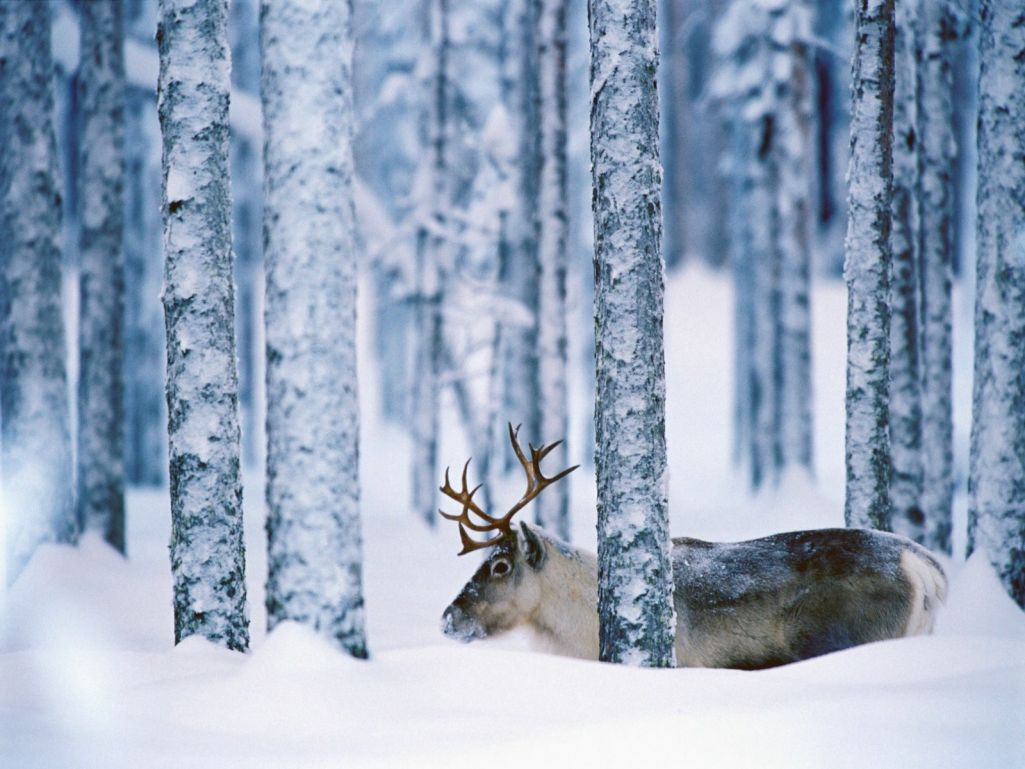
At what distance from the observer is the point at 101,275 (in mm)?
11375

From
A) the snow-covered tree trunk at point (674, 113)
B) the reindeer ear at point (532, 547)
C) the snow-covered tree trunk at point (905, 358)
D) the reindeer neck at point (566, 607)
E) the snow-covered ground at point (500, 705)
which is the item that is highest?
the snow-covered tree trunk at point (674, 113)

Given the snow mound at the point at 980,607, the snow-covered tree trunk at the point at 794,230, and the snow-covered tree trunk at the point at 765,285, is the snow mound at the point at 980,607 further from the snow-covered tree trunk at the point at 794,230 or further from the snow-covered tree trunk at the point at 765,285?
the snow-covered tree trunk at the point at 765,285

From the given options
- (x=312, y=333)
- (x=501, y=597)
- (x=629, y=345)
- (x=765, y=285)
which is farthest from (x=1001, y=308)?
(x=765, y=285)

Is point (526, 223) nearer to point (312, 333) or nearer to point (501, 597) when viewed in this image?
point (501, 597)

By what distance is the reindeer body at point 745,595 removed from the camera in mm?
6137

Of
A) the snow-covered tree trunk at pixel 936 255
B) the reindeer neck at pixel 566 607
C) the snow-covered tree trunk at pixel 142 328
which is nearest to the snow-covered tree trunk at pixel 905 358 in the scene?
the snow-covered tree trunk at pixel 936 255

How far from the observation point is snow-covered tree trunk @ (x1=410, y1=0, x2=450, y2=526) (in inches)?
559

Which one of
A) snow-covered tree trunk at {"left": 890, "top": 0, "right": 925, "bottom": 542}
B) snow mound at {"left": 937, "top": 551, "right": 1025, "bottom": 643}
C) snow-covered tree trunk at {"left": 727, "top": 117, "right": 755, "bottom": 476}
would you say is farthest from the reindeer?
snow-covered tree trunk at {"left": 727, "top": 117, "right": 755, "bottom": 476}

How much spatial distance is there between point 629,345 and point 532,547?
6.94ft

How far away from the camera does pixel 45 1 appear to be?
908 centimetres

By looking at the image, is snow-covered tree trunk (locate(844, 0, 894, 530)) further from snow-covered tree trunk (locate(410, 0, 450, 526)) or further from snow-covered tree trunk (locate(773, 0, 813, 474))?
snow-covered tree trunk (locate(773, 0, 813, 474))

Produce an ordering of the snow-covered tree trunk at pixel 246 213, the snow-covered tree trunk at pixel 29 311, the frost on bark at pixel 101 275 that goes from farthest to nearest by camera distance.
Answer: the snow-covered tree trunk at pixel 246 213
the frost on bark at pixel 101 275
the snow-covered tree trunk at pixel 29 311

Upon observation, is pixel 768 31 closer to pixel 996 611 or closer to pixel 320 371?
pixel 996 611

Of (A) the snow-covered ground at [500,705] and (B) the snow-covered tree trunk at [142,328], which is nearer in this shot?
(A) the snow-covered ground at [500,705]
